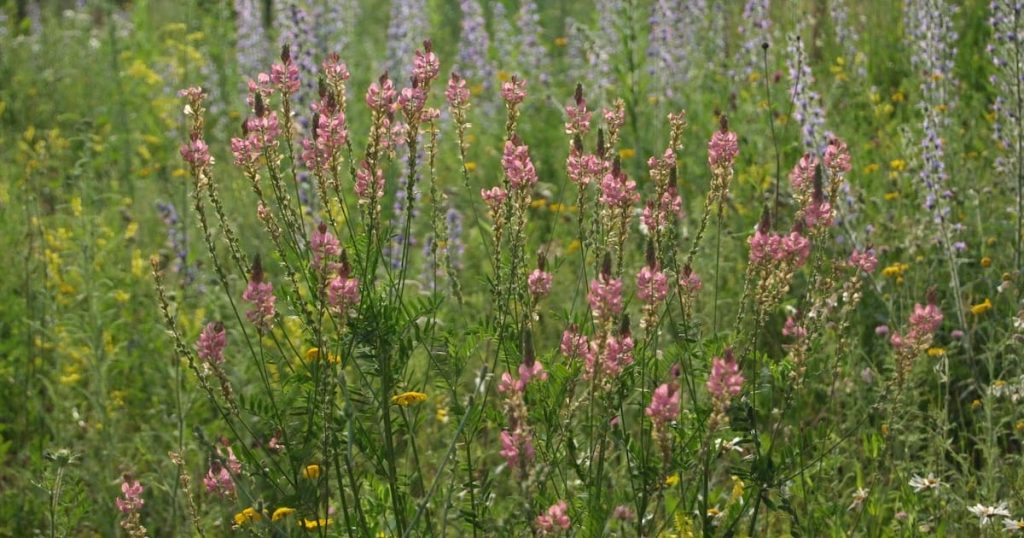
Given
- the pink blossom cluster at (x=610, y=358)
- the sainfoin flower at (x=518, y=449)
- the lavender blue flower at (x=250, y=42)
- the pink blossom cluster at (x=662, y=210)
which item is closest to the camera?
the sainfoin flower at (x=518, y=449)

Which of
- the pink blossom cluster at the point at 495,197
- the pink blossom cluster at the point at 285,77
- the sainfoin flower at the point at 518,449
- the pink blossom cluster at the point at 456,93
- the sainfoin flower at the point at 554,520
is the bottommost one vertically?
the sainfoin flower at the point at 554,520

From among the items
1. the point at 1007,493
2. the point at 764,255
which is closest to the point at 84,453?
the point at 764,255

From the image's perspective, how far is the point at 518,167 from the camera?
2326 mm

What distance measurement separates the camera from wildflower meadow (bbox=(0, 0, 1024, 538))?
2.33 meters

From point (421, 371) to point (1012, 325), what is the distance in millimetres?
1914

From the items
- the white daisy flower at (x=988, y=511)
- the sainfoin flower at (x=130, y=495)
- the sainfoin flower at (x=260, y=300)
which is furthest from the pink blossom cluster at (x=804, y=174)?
the sainfoin flower at (x=130, y=495)

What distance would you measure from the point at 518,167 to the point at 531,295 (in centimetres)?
27

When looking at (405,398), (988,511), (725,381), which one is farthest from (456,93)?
(988,511)

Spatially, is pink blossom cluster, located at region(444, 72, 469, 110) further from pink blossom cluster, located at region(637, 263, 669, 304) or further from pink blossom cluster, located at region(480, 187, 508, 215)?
pink blossom cluster, located at region(637, 263, 669, 304)

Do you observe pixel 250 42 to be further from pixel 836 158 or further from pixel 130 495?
pixel 836 158

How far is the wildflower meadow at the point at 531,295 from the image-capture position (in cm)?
233

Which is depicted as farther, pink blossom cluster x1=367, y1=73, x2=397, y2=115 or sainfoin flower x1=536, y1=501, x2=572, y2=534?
pink blossom cluster x1=367, y1=73, x2=397, y2=115

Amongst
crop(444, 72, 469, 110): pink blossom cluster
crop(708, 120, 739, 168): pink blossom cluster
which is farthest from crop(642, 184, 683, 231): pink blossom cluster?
crop(444, 72, 469, 110): pink blossom cluster

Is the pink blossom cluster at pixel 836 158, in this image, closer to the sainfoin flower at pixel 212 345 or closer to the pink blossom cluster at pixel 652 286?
the pink blossom cluster at pixel 652 286
